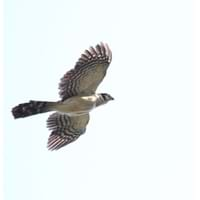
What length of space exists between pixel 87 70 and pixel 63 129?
173 centimetres

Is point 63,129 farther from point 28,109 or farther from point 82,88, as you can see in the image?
point 28,109

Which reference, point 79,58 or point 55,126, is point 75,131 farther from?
point 79,58

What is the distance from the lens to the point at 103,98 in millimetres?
17094

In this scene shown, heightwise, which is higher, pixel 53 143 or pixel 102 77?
pixel 102 77

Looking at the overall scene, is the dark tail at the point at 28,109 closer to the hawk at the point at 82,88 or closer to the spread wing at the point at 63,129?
the hawk at the point at 82,88

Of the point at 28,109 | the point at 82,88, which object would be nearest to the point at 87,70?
the point at 82,88

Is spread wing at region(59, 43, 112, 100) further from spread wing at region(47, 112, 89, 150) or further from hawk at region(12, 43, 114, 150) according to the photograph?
spread wing at region(47, 112, 89, 150)

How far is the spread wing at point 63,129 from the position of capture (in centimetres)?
1770

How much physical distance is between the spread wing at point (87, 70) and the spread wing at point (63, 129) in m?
0.90

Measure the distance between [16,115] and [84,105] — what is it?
5.09 feet

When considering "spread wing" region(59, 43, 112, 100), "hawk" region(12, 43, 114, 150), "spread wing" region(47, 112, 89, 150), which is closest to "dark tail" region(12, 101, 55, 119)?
"hawk" region(12, 43, 114, 150)

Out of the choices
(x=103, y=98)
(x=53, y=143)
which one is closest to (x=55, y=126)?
(x=53, y=143)

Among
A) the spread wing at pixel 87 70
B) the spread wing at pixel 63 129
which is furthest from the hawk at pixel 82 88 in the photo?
the spread wing at pixel 63 129

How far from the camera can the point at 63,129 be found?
1778 centimetres
